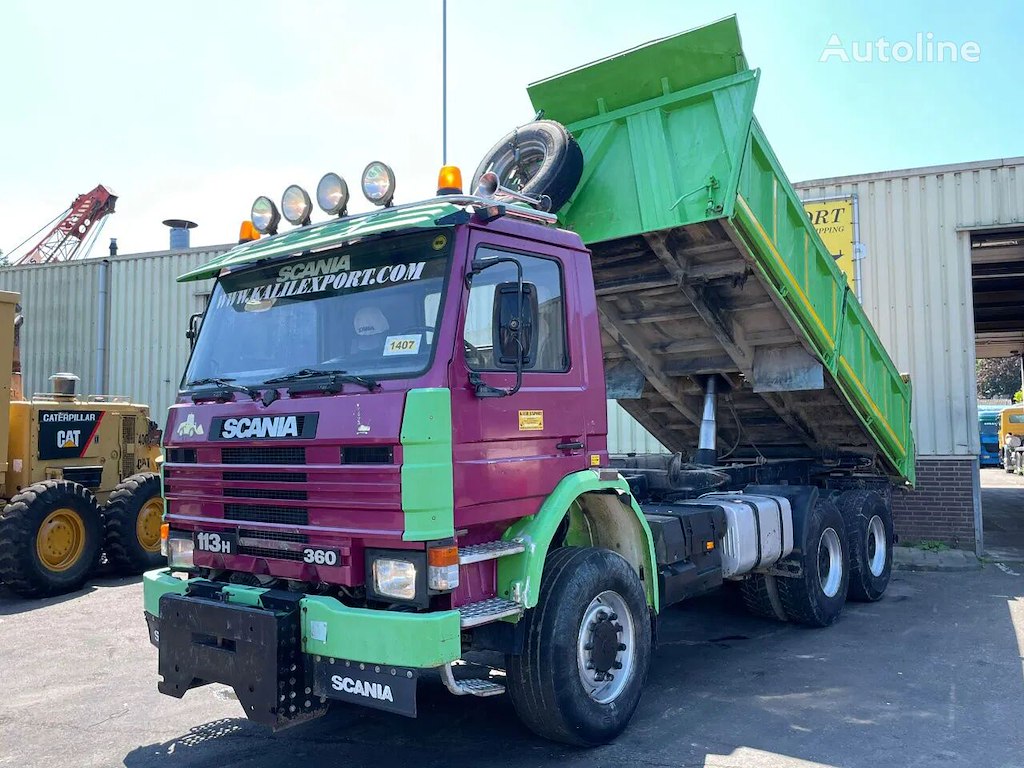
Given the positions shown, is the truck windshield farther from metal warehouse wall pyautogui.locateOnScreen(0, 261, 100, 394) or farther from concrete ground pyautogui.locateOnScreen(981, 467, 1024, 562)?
metal warehouse wall pyautogui.locateOnScreen(0, 261, 100, 394)

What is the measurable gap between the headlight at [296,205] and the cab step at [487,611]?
258 centimetres

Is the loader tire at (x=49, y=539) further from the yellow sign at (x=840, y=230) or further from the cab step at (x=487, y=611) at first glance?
the yellow sign at (x=840, y=230)

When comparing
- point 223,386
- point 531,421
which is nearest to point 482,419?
point 531,421

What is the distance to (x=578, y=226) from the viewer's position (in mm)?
6223

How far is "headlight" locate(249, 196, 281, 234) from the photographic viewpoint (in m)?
5.20

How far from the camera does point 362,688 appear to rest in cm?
372

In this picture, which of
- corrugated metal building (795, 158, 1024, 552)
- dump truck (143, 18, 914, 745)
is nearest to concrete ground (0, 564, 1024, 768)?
dump truck (143, 18, 914, 745)

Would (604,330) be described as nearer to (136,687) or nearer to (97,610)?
(136,687)

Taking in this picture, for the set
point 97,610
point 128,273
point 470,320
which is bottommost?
point 97,610

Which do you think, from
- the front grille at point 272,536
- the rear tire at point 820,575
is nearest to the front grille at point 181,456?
the front grille at point 272,536

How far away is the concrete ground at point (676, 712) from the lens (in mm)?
4418

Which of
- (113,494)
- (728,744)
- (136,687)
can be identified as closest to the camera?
(728,744)

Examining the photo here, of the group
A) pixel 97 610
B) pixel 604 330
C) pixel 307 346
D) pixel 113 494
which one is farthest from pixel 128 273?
pixel 307 346

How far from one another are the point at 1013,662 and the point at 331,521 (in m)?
5.28
